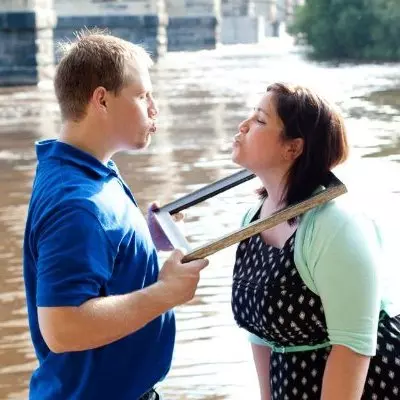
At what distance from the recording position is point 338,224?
2.68m

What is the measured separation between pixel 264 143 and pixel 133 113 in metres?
0.41

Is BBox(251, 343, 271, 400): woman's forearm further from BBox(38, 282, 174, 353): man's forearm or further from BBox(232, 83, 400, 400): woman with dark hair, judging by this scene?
BBox(38, 282, 174, 353): man's forearm

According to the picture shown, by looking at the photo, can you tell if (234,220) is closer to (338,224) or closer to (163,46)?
(338,224)

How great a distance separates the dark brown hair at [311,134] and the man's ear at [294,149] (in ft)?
0.04

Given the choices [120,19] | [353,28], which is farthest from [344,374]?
[353,28]

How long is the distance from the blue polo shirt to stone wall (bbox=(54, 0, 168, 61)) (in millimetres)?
29937

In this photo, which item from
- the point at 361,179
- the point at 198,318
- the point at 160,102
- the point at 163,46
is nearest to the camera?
the point at 198,318

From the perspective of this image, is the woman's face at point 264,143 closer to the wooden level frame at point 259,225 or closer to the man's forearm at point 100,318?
the wooden level frame at point 259,225

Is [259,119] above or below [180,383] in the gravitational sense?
above

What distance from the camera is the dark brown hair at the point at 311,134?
2805 millimetres

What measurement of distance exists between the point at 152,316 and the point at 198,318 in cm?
335

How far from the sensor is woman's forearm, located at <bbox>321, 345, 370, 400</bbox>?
267 cm

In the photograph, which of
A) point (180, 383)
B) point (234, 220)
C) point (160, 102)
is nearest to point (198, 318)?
point (180, 383)

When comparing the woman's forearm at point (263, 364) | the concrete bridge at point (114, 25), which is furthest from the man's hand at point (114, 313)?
the concrete bridge at point (114, 25)
